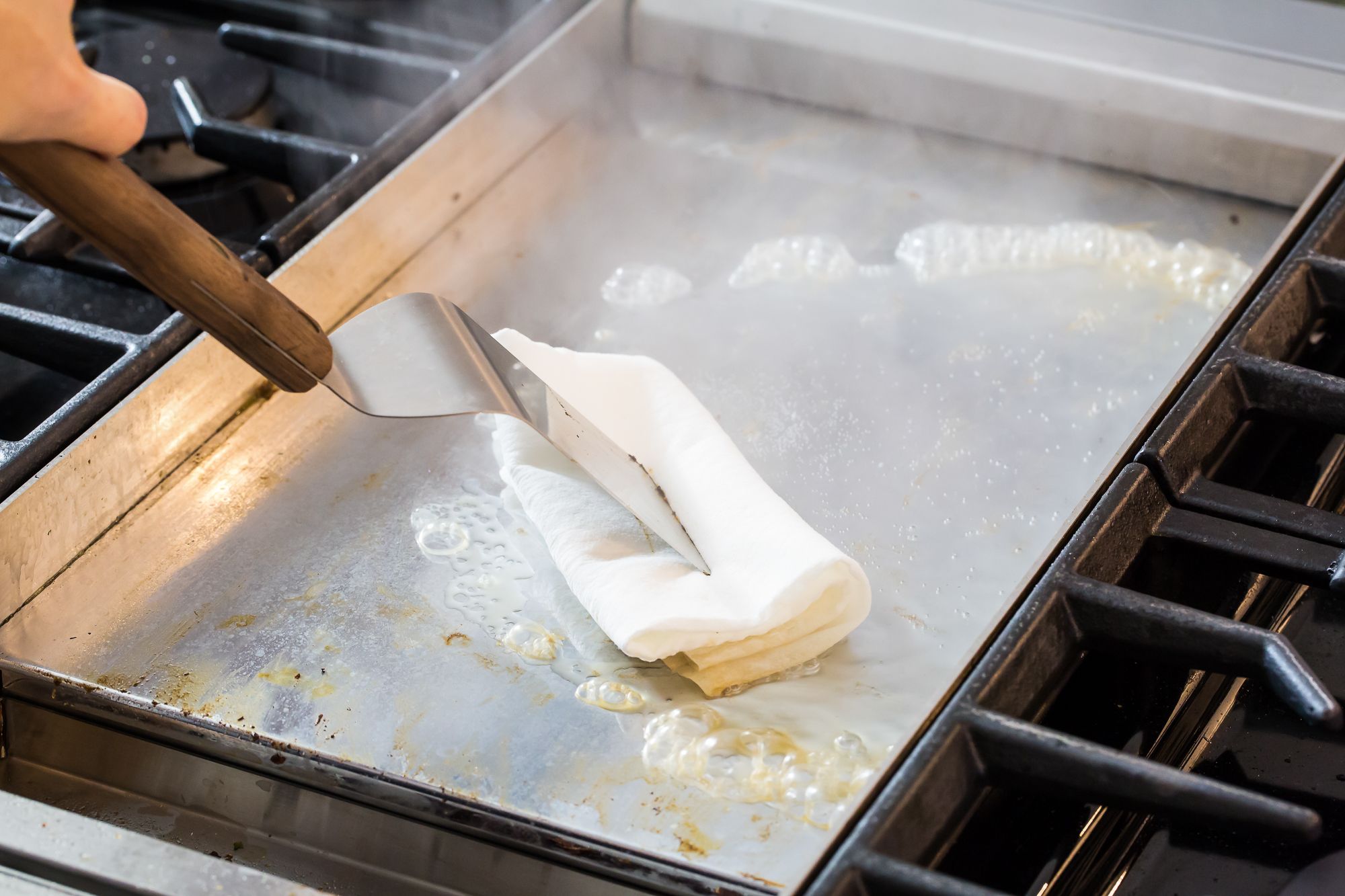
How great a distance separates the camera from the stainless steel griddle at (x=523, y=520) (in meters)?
0.69

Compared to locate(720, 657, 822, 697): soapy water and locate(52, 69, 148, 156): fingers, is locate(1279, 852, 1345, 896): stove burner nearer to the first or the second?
locate(720, 657, 822, 697): soapy water

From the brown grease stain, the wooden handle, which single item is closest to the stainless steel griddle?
the brown grease stain

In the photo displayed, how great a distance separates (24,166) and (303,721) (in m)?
0.34

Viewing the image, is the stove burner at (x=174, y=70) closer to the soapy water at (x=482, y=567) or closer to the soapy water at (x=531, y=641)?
the soapy water at (x=482, y=567)

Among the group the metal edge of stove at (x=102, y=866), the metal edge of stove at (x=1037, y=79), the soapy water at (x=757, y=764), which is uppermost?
the metal edge of stove at (x=1037, y=79)

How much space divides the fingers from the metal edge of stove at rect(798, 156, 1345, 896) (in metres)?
0.51

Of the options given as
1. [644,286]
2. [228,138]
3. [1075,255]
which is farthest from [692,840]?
[228,138]

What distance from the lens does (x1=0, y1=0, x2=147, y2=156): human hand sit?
59 cm

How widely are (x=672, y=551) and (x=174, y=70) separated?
0.81m

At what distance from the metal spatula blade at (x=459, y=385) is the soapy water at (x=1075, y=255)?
1.31 feet

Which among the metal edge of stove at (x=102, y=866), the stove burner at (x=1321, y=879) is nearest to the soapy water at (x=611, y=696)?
the metal edge of stove at (x=102, y=866)

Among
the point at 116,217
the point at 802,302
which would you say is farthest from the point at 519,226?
the point at 116,217

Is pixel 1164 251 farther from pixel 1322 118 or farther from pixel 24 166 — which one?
pixel 24 166

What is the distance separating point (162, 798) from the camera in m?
0.72
